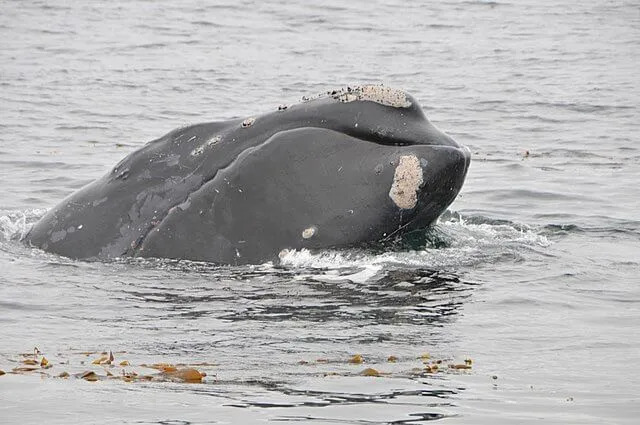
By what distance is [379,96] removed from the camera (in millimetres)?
9844

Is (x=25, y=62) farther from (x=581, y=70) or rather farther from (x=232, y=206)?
(x=232, y=206)

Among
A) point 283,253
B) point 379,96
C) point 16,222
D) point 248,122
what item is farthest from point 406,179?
point 16,222

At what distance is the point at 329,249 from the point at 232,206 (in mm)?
745

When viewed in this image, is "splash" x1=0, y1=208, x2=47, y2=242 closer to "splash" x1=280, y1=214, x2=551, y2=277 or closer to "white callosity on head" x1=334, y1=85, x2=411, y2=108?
"splash" x1=280, y1=214, x2=551, y2=277

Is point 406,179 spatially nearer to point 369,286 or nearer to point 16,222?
point 369,286

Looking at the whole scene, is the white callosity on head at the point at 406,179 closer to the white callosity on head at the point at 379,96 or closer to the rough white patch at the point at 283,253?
the white callosity on head at the point at 379,96

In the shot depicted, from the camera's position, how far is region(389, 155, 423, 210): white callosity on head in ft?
31.1

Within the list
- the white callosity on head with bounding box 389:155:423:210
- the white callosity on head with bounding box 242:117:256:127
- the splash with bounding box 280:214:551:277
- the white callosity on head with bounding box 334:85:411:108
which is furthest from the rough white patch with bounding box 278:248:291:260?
the white callosity on head with bounding box 334:85:411:108

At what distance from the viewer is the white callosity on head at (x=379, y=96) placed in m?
9.83

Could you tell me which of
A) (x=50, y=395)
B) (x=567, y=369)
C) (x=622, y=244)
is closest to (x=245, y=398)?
(x=50, y=395)

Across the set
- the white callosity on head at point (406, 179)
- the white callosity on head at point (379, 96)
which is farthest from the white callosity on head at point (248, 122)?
the white callosity on head at point (406, 179)

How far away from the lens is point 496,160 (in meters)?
17.2

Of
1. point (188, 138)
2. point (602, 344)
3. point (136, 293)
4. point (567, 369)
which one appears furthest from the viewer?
point (188, 138)

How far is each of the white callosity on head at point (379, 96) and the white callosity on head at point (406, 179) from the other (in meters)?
0.51
